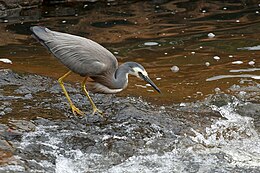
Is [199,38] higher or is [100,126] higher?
[100,126]

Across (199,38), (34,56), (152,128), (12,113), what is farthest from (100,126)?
(199,38)

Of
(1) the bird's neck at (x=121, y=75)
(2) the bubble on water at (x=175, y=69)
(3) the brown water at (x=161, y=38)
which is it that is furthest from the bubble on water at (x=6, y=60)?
(1) the bird's neck at (x=121, y=75)

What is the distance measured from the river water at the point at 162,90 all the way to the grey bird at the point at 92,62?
36 cm

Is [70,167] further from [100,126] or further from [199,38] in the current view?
[199,38]

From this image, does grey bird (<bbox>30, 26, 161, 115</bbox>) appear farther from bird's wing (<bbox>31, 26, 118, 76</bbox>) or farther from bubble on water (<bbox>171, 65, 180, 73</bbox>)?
bubble on water (<bbox>171, 65, 180, 73</bbox>)

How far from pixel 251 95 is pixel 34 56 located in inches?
132

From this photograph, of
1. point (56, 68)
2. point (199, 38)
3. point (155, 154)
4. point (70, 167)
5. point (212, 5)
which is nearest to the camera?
point (70, 167)

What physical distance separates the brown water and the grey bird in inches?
39.3

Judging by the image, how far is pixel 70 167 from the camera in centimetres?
473

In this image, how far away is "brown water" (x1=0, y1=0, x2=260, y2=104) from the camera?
24.6ft

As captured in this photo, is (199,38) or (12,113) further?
(199,38)

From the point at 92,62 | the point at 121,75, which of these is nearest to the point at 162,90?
the point at 121,75

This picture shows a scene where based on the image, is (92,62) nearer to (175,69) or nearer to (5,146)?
(5,146)

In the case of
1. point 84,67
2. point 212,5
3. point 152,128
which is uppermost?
point 84,67
